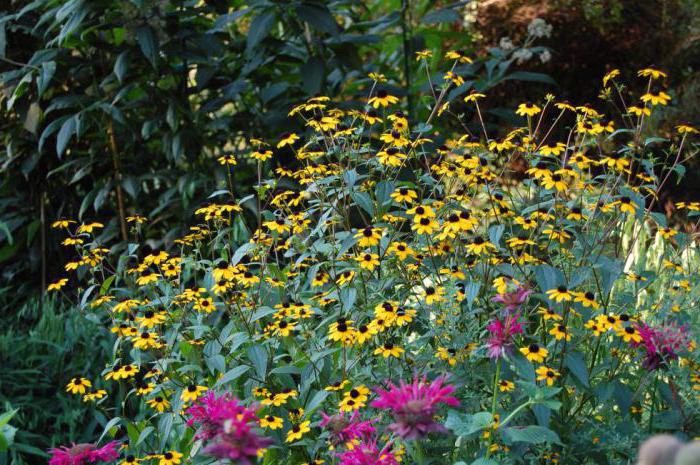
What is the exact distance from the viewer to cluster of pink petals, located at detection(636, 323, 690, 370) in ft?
5.27

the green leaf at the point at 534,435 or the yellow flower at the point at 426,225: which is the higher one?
the yellow flower at the point at 426,225

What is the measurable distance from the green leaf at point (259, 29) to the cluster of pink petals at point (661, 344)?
177cm

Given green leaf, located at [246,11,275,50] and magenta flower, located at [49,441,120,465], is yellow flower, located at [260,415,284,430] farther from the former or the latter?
green leaf, located at [246,11,275,50]

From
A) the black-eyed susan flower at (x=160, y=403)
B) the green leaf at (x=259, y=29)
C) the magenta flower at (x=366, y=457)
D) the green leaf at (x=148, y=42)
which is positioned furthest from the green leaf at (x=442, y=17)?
the magenta flower at (x=366, y=457)

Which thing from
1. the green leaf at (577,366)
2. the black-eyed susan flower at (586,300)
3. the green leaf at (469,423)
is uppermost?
the black-eyed susan flower at (586,300)

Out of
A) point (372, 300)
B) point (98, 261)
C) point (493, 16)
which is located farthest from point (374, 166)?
point (493, 16)

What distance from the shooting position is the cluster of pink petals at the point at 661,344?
1.61 m

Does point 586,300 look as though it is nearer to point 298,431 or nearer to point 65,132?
point 298,431

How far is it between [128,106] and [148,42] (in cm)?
39

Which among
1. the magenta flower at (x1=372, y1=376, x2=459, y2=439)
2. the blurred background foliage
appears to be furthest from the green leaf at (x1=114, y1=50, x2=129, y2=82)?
the magenta flower at (x1=372, y1=376, x2=459, y2=439)

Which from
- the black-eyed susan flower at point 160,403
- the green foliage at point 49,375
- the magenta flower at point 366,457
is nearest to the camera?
the magenta flower at point 366,457

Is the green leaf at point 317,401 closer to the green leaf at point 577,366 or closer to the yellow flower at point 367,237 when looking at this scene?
the yellow flower at point 367,237

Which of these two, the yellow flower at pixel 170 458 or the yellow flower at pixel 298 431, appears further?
the yellow flower at pixel 170 458

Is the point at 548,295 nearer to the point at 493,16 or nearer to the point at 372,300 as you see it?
the point at 372,300
